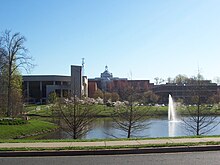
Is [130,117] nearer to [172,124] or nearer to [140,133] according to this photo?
[140,133]

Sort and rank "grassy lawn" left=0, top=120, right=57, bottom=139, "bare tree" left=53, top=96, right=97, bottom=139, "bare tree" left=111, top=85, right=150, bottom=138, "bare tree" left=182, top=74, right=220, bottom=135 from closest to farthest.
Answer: "bare tree" left=53, top=96, right=97, bottom=139 < "bare tree" left=111, top=85, right=150, bottom=138 < "bare tree" left=182, top=74, right=220, bottom=135 < "grassy lawn" left=0, top=120, right=57, bottom=139

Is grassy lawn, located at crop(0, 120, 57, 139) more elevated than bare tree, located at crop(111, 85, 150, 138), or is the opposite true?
bare tree, located at crop(111, 85, 150, 138)

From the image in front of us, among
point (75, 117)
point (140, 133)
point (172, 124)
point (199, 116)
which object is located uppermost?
point (75, 117)

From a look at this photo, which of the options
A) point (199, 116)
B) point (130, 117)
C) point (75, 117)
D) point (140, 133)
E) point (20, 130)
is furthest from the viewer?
point (20, 130)

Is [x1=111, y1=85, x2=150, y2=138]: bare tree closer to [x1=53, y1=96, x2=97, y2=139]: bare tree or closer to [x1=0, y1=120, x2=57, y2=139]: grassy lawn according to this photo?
[x1=53, y1=96, x2=97, y2=139]: bare tree

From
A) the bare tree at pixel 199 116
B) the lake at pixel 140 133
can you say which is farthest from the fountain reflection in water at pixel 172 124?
the bare tree at pixel 199 116

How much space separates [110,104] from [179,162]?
306 feet

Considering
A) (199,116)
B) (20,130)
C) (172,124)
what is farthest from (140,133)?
(172,124)

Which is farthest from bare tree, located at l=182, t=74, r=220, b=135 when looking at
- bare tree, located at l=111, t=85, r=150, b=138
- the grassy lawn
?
the grassy lawn

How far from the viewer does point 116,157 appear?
497 inches

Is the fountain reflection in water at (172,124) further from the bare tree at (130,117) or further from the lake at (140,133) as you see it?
the bare tree at (130,117)

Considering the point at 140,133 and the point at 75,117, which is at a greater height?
the point at 75,117

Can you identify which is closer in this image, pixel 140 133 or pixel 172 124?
pixel 140 133

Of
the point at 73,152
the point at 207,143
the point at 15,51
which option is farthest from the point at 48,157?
the point at 15,51
